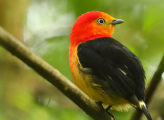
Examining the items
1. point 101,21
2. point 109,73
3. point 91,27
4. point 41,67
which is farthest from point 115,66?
point 41,67

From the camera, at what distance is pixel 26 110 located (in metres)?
2.45

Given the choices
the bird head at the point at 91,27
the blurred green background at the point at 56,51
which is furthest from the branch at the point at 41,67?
the bird head at the point at 91,27

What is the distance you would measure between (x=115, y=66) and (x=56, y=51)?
1.91 meters

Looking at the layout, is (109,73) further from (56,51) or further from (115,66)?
(56,51)

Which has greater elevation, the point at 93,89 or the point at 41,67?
the point at 41,67

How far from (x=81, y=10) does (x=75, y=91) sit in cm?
200

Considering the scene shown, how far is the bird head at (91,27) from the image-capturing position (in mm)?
4198

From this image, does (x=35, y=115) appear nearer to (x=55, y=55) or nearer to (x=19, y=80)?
(x=19, y=80)

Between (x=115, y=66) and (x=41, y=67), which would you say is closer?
(x=41, y=67)

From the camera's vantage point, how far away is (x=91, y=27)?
4.36m

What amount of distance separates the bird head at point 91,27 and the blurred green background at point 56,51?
16 cm

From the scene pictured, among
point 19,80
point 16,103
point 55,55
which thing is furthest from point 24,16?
point 16,103

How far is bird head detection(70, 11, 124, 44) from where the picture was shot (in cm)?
420

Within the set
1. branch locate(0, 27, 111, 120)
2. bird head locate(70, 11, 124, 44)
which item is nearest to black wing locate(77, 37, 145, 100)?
bird head locate(70, 11, 124, 44)
